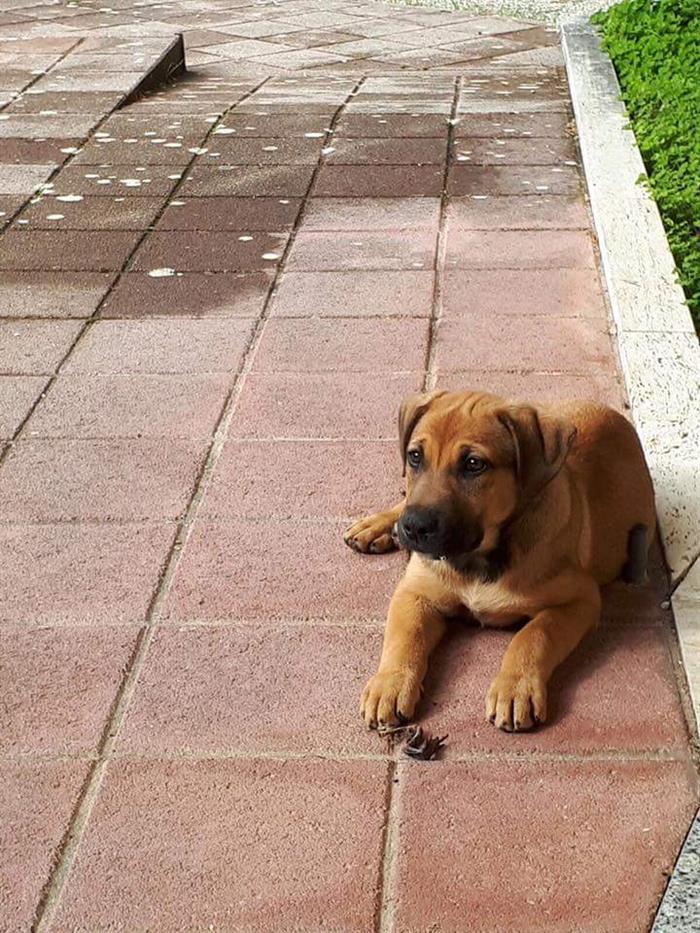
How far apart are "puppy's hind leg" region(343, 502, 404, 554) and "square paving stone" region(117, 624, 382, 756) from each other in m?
0.47

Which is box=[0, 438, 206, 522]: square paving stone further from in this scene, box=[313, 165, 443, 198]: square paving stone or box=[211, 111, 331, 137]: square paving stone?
box=[211, 111, 331, 137]: square paving stone

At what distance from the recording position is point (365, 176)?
906 centimetres

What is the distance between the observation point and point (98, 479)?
527cm

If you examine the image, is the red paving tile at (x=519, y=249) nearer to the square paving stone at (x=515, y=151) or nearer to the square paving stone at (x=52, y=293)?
the square paving stone at (x=515, y=151)

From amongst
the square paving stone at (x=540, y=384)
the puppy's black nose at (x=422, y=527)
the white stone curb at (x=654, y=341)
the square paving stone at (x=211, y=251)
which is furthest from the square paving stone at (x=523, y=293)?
the puppy's black nose at (x=422, y=527)

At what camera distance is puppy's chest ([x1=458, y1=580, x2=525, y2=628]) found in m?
4.07

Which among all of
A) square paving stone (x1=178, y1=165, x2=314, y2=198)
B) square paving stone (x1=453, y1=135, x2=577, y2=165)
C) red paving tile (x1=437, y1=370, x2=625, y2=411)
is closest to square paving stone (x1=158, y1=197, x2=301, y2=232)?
square paving stone (x1=178, y1=165, x2=314, y2=198)

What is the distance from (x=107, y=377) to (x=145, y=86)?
21.3 feet

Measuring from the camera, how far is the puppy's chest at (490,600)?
13.3 feet

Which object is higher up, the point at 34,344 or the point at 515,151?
the point at 34,344

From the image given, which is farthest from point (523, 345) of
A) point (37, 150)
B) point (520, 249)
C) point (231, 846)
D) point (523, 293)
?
point (37, 150)

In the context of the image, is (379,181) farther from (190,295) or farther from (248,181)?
(190,295)

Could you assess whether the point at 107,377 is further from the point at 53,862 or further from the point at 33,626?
the point at 53,862

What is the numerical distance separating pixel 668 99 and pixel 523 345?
4.31m
